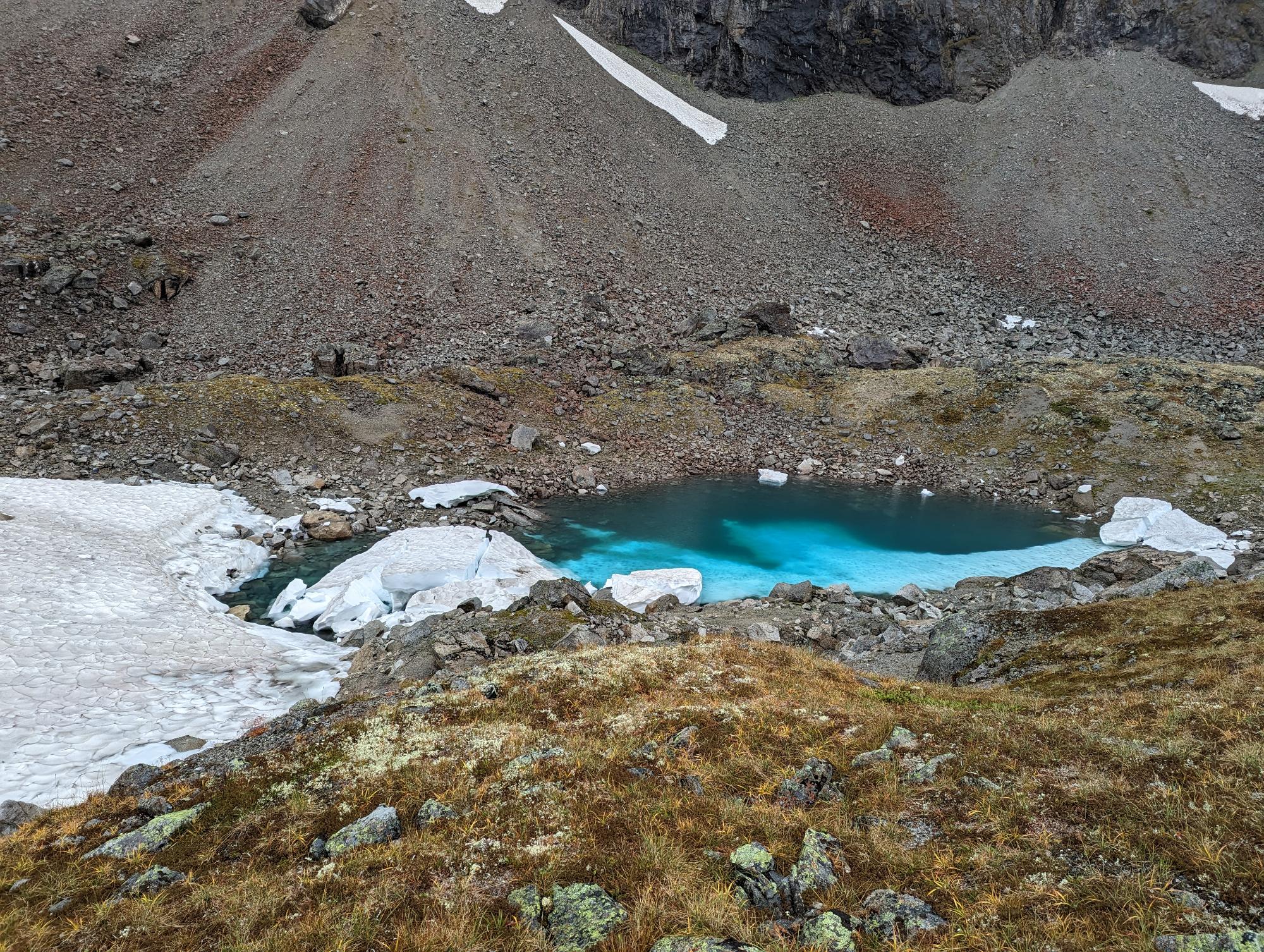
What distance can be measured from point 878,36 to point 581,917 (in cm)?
10630

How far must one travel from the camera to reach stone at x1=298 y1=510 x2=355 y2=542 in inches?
1068

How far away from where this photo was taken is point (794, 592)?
77.2 feet

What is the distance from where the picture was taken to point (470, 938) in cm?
543

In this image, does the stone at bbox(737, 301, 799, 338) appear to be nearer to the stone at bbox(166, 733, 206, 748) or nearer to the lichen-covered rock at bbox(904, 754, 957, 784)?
the stone at bbox(166, 733, 206, 748)

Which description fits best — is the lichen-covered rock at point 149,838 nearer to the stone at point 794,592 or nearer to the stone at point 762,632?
the stone at point 762,632

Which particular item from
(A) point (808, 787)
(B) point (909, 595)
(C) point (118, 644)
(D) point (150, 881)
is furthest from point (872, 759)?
(C) point (118, 644)

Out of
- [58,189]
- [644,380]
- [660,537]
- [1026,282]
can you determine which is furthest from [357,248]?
[1026,282]

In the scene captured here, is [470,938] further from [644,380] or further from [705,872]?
[644,380]

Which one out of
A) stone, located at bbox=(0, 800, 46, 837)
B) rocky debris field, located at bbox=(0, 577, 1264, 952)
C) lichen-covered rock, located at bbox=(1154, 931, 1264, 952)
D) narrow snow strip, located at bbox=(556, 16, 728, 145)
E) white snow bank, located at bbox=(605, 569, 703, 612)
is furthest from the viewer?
narrow snow strip, located at bbox=(556, 16, 728, 145)

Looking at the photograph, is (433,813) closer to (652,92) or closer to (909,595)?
(909,595)

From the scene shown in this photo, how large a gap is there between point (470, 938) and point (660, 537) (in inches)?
1019

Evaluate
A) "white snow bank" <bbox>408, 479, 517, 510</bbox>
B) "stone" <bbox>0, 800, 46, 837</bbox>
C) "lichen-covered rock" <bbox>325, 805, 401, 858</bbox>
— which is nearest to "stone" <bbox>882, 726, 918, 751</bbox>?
"lichen-covered rock" <bbox>325, 805, 401, 858</bbox>

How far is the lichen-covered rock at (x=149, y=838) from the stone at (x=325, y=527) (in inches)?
800

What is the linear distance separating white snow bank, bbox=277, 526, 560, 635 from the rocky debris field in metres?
9.14
